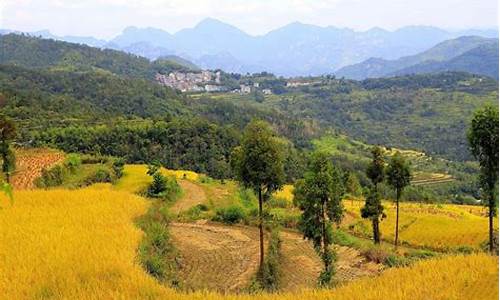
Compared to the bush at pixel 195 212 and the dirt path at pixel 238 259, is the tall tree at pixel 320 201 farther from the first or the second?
the bush at pixel 195 212

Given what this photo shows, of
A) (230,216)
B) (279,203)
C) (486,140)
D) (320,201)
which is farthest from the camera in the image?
(279,203)

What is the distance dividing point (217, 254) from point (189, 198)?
13.3 metres

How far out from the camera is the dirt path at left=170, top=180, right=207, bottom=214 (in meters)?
29.8

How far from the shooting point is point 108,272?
941 cm

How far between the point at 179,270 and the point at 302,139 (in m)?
122

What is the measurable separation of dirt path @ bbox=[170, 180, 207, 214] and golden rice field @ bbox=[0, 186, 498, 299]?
15028mm

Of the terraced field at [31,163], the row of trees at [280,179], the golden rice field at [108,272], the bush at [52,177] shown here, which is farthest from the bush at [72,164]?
the golden rice field at [108,272]

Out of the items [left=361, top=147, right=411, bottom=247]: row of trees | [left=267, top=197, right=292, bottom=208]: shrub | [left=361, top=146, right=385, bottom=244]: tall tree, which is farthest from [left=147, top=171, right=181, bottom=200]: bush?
[left=361, top=147, right=411, bottom=247]: row of trees

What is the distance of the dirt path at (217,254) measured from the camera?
57.8ft

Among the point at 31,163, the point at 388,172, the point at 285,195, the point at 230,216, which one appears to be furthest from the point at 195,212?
the point at 31,163

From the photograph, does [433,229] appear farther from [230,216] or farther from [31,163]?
[31,163]

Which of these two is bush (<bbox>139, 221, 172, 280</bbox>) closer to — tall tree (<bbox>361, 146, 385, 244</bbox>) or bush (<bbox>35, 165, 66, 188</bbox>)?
tall tree (<bbox>361, 146, 385, 244</bbox>)

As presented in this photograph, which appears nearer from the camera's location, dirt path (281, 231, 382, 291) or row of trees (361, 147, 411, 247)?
dirt path (281, 231, 382, 291)

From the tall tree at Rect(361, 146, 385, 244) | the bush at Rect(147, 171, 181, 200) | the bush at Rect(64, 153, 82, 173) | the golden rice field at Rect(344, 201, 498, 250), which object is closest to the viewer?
the tall tree at Rect(361, 146, 385, 244)
